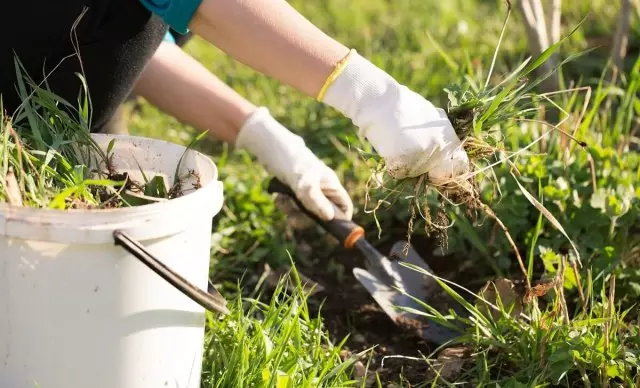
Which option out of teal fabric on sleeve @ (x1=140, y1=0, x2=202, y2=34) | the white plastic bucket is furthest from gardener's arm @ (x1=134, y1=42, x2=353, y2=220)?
the white plastic bucket

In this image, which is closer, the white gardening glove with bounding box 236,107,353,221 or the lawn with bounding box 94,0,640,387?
the lawn with bounding box 94,0,640,387

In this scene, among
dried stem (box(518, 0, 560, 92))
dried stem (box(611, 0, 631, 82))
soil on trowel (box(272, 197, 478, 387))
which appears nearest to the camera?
soil on trowel (box(272, 197, 478, 387))

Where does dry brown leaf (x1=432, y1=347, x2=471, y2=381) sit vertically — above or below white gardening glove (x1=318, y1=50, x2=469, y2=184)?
below

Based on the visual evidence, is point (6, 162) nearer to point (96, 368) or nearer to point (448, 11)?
point (96, 368)

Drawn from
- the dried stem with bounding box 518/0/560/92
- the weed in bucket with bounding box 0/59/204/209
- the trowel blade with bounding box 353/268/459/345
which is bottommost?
the trowel blade with bounding box 353/268/459/345

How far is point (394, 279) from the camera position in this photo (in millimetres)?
1978

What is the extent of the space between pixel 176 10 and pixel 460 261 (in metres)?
0.95

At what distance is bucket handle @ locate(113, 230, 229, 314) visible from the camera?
1.23m

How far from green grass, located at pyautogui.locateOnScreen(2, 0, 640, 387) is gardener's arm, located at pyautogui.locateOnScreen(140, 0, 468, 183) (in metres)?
0.08

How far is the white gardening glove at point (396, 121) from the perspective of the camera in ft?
5.30

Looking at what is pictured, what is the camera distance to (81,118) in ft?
4.89

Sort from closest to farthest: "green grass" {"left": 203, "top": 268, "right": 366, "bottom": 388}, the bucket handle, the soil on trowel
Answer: the bucket handle, "green grass" {"left": 203, "top": 268, "right": 366, "bottom": 388}, the soil on trowel

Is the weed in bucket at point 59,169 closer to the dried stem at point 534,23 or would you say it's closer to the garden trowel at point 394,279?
the garden trowel at point 394,279

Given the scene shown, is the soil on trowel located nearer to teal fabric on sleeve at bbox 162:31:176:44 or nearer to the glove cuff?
the glove cuff
